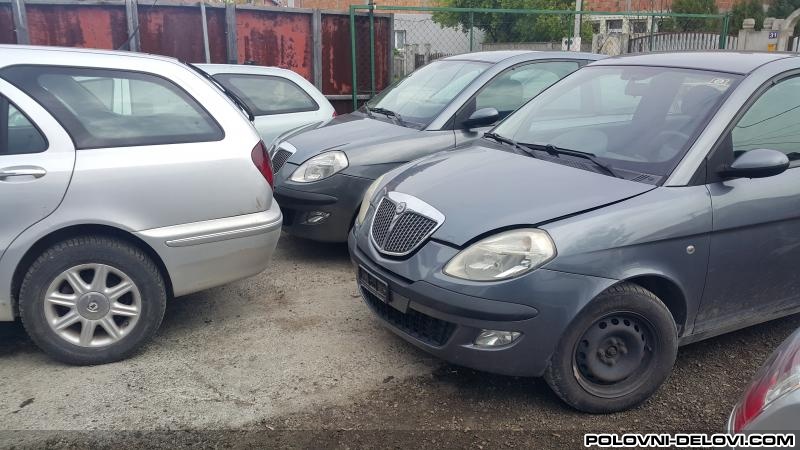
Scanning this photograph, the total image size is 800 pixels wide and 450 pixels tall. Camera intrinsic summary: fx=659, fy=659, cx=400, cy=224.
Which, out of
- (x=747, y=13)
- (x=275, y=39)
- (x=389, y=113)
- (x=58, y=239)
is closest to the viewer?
(x=58, y=239)

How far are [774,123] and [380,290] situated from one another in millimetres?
2354

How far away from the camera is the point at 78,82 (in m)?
3.64

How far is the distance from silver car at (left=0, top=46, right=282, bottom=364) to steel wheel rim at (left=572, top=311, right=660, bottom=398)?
6.53 ft

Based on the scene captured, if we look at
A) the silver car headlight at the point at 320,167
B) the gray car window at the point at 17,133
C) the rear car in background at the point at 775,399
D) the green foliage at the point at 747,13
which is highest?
the green foliage at the point at 747,13

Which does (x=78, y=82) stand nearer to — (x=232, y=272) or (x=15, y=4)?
(x=232, y=272)

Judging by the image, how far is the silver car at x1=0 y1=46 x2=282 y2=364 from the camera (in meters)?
3.42

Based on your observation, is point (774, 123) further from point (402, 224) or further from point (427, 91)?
point (427, 91)

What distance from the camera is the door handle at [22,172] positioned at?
3.32 m

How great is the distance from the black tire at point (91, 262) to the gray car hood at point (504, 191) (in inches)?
56.8

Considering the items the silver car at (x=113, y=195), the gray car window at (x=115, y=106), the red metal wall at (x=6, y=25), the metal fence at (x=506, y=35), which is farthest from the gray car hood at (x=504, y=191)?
the red metal wall at (x=6, y=25)

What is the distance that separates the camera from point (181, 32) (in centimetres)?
949

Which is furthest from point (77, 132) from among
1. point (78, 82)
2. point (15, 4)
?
point (15, 4)

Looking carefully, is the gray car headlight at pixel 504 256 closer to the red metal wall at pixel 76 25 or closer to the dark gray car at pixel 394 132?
the dark gray car at pixel 394 132

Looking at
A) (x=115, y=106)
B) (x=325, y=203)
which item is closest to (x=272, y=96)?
(x=325, y=203)
